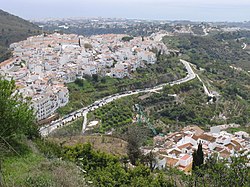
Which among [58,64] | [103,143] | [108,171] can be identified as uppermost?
[108,171]

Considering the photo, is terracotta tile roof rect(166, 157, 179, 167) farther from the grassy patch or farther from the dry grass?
the grassy patch

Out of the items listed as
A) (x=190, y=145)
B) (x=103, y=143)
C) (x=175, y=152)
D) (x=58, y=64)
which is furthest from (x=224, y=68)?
(x=103, y=143)

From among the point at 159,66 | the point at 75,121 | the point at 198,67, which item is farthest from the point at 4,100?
the point at 198,67

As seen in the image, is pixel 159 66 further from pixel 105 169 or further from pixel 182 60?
pixel 105 169

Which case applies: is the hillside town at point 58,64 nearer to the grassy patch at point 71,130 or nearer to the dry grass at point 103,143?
the grassy patch at point 71,130

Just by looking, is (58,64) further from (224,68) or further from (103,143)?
(224,68)

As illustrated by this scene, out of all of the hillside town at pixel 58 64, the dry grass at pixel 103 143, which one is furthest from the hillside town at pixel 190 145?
the hillside town at pixel 58 64

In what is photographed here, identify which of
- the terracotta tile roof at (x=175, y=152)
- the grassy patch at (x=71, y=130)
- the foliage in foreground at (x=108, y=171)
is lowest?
the terracotta tile roof at (x=175, y=152)
